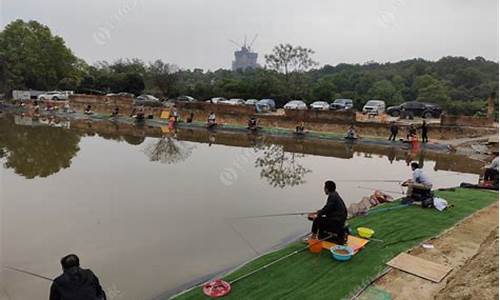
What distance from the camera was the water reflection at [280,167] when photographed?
11954mm

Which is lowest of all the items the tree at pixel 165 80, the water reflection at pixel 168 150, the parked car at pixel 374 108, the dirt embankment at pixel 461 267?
the water reflection at pixel 168 150

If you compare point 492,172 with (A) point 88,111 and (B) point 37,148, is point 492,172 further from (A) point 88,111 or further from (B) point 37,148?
(A) point 88,111

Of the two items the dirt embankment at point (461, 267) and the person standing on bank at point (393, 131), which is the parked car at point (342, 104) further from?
the dirt embankment at point (461, 267)

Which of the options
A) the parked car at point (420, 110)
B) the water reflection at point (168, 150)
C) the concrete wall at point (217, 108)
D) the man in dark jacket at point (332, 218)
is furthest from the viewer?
the parked car at point (420, 110)

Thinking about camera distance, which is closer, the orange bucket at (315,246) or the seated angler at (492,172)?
the orange bucket at (315,246)

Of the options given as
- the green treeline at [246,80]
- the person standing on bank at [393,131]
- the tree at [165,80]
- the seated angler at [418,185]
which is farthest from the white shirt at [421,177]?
the tree at [165,80]

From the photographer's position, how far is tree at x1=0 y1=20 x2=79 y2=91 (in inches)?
1609

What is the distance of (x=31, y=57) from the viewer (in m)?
42.0

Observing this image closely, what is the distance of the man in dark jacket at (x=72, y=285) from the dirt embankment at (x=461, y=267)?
3522 millimetres

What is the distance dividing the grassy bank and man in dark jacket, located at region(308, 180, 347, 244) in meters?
0.36

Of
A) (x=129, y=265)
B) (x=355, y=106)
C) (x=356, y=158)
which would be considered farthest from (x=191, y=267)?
(x=355, y=106)

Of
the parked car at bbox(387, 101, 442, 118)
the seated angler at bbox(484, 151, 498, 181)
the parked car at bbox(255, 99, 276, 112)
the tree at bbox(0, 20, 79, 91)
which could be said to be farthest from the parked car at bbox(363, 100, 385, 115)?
the tree at bbox(0, 20, 79, 91)

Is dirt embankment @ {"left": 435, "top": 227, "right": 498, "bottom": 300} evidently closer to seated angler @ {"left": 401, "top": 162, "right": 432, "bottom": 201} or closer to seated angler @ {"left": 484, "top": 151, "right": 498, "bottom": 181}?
seated angler @ {"left": 401, "top": 162, "right": 432, "bottom": 201}

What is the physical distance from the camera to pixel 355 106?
1284 inches
